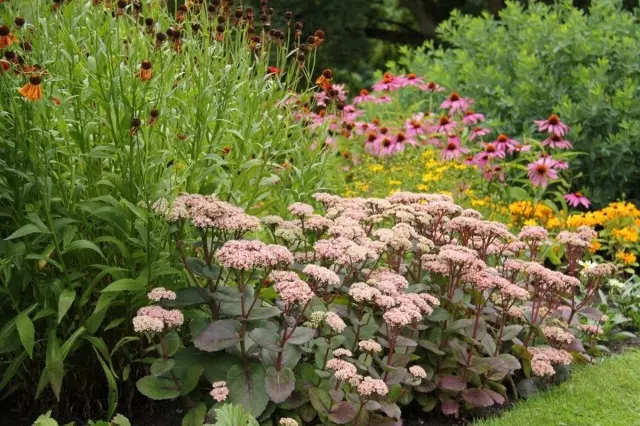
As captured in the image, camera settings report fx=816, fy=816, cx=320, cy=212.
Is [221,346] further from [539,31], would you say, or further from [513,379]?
[539,31]

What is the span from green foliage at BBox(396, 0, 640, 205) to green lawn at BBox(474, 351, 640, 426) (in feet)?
6.94

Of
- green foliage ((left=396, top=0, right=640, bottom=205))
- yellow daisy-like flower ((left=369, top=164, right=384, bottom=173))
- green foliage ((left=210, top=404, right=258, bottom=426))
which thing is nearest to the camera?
green foliage ((left=210, top=404, right=258, bottom=426))

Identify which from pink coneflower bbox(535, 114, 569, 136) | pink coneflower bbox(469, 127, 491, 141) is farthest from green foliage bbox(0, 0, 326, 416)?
pink coneflower bbox(469, 127, 491, 141)

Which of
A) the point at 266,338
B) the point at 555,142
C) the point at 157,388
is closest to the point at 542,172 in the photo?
the point at 555,142

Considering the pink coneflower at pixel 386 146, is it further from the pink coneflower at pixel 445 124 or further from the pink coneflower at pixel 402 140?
the pink coneflower at pixel 445 124

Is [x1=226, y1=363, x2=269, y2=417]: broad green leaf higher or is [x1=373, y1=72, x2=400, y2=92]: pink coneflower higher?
[x1=226, y1=363, x2=269, y2=417]: broad green leaf

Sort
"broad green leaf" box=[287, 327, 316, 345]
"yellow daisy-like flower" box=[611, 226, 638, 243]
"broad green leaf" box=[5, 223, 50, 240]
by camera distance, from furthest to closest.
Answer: "yellow daisy-like flower" box=[611, 226, 638, 243] → "broad green leaf" box=[287, 327, 316, 345] → "broad green leaf" box=[5, 223, 50, 240]

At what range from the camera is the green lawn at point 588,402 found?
3.35 meters

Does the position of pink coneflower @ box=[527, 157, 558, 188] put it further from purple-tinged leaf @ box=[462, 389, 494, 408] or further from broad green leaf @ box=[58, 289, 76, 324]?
broad green leaf @ box=[58, 289, 76, 324]

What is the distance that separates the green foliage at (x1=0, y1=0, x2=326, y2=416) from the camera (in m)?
2.87

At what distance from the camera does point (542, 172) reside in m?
5.38

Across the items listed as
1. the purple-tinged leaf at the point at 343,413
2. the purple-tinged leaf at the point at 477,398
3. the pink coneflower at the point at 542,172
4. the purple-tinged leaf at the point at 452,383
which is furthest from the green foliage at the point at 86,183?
the pink coneflower at the point at 542,172

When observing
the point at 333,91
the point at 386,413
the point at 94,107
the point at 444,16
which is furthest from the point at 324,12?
the point at 386,413

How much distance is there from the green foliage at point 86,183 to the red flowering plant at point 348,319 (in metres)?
0.18
